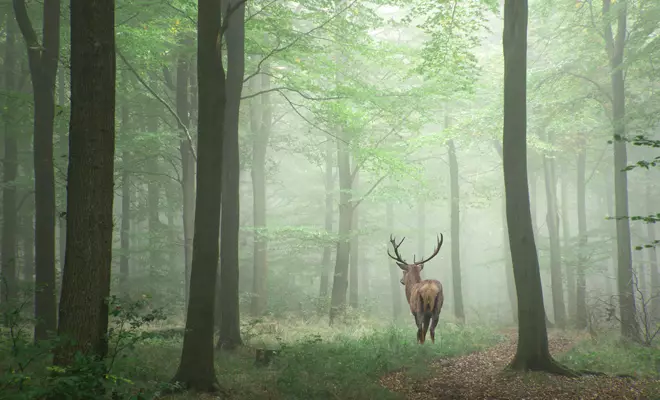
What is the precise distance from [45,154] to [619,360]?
534 inches

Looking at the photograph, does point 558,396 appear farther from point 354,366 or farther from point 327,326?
point 327,326

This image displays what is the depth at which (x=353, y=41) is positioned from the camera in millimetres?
14539

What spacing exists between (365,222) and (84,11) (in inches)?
1034

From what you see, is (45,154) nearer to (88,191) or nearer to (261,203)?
(88,191)

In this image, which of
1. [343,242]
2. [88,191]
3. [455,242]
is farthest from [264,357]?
[455,242]

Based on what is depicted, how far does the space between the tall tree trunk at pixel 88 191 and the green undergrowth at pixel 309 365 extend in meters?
0.73

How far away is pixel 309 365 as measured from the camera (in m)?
9.02

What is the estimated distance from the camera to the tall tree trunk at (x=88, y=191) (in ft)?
18.7

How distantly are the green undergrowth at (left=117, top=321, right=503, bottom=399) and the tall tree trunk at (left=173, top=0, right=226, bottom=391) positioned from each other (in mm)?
868

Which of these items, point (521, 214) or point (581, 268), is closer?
point (521, 214)

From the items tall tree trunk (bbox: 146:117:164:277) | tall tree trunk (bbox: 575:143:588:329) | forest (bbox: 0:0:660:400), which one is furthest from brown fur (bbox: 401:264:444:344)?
tall tree trunk (bbox: 146:117:164:277)

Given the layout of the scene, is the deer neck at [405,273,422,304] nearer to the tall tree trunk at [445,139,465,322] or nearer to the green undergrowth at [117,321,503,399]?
the green undergrowth at [117,321,503,399]

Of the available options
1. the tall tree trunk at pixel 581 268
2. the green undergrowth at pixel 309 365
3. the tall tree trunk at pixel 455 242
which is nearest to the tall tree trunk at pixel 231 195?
the green undergrowth at pixel 309 365

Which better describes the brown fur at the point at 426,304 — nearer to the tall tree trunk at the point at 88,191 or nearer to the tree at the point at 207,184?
the tree at the point at 207,184
